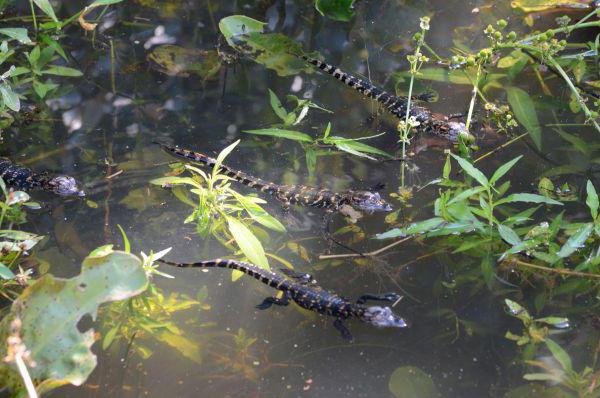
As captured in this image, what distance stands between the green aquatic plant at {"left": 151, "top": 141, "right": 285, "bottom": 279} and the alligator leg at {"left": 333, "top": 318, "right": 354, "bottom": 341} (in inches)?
22.7

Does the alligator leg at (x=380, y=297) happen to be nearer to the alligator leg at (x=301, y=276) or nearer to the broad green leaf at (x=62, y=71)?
the alligator leg at (x=301, y=276)

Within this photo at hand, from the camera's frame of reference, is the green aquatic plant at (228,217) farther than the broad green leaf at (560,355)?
Yes

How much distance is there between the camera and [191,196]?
516cm

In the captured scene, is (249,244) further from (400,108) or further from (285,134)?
(400,108)

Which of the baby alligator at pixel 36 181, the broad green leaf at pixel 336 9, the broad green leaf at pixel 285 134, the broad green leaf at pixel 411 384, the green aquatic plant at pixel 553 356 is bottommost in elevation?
the baby alligator at pixel 36 181

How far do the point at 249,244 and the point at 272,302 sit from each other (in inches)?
15.8

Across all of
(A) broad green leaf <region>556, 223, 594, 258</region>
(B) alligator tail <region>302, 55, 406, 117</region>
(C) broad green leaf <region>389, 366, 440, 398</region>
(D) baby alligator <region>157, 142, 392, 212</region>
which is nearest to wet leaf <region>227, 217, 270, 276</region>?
(D) baby alligator <region>157, 142, 392, 212</region>

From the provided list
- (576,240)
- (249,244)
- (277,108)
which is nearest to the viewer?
(576,240)

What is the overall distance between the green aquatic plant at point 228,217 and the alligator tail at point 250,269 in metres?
0.07

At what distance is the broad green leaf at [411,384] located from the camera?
3703 millimetres

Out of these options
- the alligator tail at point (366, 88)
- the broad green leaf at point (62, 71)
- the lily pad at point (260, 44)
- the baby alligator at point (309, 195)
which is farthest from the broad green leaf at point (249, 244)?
the broad green leaf at point (62, 71)

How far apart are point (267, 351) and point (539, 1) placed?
16.3ft

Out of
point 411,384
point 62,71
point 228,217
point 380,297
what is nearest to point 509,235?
point 380,297

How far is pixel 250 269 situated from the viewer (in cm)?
439
